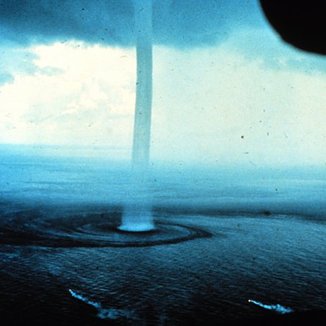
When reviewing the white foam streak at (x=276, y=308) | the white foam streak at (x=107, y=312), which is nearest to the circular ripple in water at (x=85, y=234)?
the white foam streak at (x=107, y=312)

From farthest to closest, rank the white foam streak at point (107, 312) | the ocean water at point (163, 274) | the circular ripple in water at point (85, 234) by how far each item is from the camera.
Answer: the circular ripple in water at point (85, 234) < the ocean water at point (163, 274) < the white foam streak at point (107, 312)

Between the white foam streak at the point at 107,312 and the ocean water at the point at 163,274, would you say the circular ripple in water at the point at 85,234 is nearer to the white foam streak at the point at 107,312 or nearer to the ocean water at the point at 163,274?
the ocean water at the point at 163,274

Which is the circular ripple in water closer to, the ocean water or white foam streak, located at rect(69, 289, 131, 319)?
the ocean water

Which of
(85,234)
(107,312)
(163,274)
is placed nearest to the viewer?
(107,312)

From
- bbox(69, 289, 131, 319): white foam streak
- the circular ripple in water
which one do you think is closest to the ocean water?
bbox(69, 289, 131, 319): white foam streak

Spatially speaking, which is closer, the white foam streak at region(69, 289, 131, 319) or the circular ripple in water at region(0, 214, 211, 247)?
the white foam streak at region(69, 289, 131, 319)

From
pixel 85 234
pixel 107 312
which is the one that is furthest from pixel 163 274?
pixel 85 234

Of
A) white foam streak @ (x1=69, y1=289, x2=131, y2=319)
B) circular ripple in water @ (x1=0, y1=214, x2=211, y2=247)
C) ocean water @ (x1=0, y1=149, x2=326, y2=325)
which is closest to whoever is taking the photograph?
white foam streak @ (x1=69, y1=289, x2=131, y2=319)

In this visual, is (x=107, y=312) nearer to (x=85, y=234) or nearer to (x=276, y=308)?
(x=276, y=308)

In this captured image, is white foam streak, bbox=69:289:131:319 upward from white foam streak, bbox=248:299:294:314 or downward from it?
downward
